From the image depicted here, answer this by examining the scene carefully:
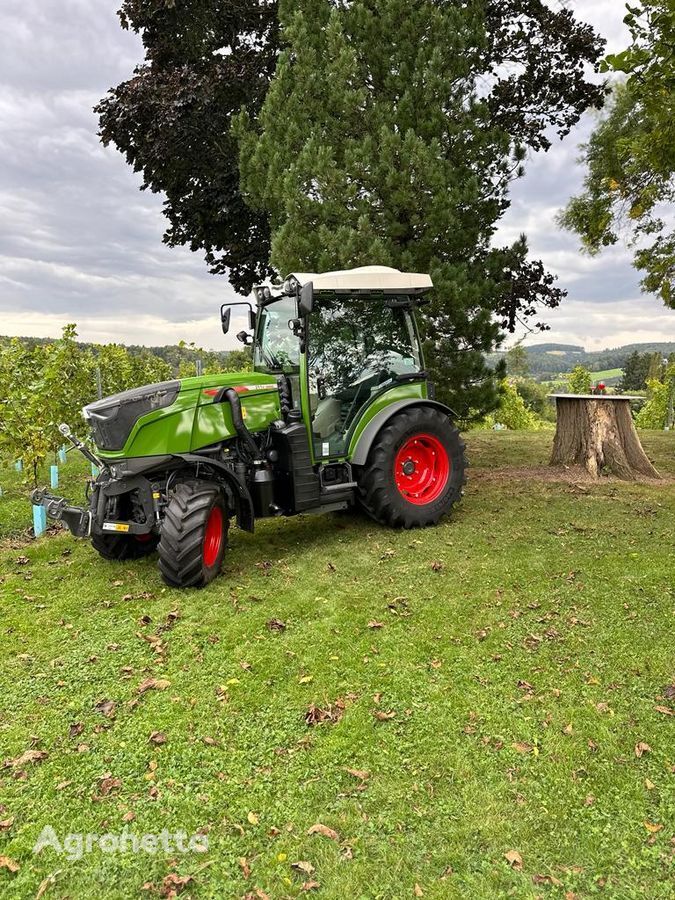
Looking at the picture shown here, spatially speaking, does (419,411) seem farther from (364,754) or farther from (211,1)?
(211,1)

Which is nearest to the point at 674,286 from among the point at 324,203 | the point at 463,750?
the point at 324,203

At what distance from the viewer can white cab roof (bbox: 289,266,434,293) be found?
17.3 ft

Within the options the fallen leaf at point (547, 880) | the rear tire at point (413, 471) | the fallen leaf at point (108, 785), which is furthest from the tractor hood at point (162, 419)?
the fallen leaf at point (547, 880)

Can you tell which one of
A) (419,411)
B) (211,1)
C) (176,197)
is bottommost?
(419,411)

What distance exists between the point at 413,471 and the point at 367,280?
6.50 feet

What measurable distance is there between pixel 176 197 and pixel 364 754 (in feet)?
32.1

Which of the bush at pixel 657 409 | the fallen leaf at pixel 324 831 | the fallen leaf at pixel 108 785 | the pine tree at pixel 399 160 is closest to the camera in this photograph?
the fallen leaf at pixel 324 831

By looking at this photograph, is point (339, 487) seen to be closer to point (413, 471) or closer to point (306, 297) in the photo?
point (413, 471)

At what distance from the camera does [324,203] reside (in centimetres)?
725

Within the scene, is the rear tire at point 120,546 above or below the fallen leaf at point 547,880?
above

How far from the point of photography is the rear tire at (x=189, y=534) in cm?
423

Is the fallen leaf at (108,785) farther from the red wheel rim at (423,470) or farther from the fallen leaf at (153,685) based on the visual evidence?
the red wheel rim at (423,470)

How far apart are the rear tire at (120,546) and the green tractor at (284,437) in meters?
0.01
